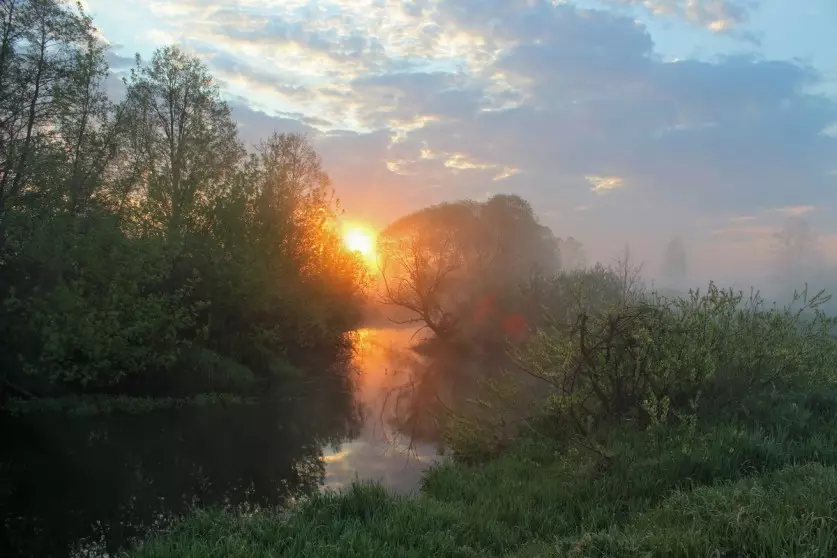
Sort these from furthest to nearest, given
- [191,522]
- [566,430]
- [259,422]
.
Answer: [259,422] → [566,430] → [191,522]

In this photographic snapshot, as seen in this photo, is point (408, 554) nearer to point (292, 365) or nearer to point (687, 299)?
point (687, 299)

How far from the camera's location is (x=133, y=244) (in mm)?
21625

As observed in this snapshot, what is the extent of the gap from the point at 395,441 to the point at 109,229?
13.6 meters

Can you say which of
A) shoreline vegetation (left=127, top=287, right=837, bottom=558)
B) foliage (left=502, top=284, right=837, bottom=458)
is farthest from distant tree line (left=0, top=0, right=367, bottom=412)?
foliage (left=502, top=284, right=837, bottom=458)

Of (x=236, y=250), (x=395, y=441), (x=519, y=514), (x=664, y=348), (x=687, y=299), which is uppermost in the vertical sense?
(x=236, y=250)

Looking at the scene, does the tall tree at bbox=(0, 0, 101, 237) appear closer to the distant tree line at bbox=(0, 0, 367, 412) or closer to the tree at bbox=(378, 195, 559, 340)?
the distant tree line at bbox=(0, 0, 367, 412)

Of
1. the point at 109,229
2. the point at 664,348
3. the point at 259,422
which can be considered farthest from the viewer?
the point at 109,229

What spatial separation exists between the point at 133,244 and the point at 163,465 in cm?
986

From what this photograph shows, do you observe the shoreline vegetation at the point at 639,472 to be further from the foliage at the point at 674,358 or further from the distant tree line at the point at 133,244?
the distant tree line at the point at 133,244

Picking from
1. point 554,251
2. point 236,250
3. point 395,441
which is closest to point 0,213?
point 236,250

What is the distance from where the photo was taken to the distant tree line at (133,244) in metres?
19.7

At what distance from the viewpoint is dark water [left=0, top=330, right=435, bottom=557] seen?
11.9m

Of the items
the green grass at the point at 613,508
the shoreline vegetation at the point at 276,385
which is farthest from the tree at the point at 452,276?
the green grass at the point at 613,508

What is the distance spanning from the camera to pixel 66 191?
21.7 m
